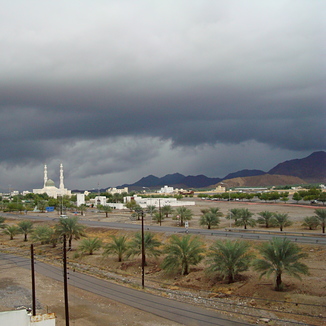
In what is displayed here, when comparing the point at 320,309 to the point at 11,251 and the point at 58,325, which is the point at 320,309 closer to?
the point at 58,325

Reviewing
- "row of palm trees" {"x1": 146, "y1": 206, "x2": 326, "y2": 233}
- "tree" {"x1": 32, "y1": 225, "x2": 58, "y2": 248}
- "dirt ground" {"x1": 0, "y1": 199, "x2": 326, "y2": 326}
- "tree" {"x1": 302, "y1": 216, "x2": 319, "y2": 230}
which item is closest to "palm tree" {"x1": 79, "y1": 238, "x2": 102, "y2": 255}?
"dirt ground" {"x1": 0, "y1": 199, "x2": 326, "y2": 326}

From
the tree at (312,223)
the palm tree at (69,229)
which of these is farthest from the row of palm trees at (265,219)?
the palm tree at (69,229)

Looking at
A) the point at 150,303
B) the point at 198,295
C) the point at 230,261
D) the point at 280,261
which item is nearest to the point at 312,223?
the point at 230,261

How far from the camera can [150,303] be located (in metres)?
25.0

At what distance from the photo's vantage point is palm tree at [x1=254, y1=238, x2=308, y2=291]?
25.0 m

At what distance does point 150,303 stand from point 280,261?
952 centimetres

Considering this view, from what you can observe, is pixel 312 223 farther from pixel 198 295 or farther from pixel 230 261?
pixel 198 295

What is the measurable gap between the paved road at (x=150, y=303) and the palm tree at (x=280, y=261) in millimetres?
5462

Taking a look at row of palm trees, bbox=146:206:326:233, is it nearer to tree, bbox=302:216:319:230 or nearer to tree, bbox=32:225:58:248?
tree, bbox=302:216:319:230

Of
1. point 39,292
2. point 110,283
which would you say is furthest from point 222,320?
point 39,292

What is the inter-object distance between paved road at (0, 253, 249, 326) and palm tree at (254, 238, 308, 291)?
5.46m

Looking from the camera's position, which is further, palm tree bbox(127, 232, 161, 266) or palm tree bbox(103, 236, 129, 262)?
palm tree bbox(103, 236, 129, 262)

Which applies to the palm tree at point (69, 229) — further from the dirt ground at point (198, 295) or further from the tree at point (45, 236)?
the dirt ground at point (198, 295)

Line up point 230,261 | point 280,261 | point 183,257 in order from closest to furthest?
point 280,261, point 230,261, point 183,257
